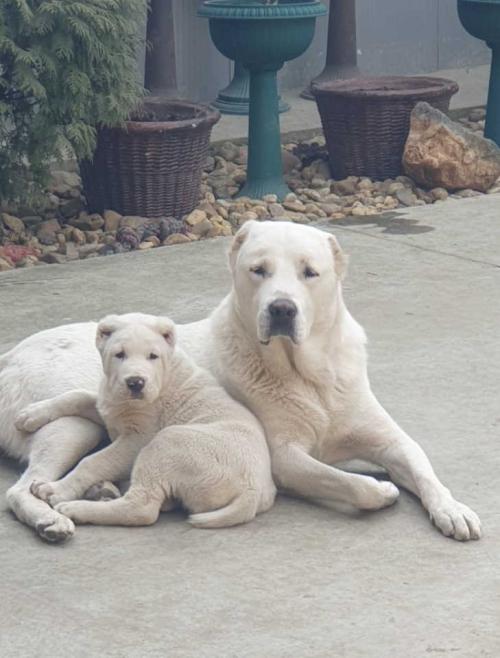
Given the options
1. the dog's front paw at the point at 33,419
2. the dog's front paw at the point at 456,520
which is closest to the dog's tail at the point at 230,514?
the dog's front paw at the point at 456,520

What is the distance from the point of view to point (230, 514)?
172 inches

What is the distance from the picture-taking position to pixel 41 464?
4656mm

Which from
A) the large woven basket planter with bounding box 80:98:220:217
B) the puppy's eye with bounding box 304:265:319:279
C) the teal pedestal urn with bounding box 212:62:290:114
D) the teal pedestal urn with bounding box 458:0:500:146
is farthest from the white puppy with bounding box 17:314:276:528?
the teal pedestal urn with bounding box 212:62:290:114

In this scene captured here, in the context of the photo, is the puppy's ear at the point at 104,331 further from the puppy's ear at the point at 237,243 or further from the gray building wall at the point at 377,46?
the gray building wall at the point at 377,46

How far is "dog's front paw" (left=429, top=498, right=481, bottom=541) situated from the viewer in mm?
4316

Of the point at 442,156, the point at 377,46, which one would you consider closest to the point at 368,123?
the point at 442,156

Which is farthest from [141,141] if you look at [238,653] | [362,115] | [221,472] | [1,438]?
[238,653]

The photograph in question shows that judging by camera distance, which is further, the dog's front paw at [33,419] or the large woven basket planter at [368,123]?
the large woven basket planter at [368,123]

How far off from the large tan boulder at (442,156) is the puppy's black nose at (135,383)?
5324 millimetres

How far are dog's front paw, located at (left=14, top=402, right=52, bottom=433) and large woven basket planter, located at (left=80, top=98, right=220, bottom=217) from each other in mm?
3754

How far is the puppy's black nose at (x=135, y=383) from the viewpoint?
4414 mm

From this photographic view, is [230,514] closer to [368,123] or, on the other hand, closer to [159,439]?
[159,439]

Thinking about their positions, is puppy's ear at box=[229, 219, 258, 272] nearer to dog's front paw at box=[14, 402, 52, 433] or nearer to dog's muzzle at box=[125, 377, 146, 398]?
dog's muzzle at box=[125, 377, 146, 398]

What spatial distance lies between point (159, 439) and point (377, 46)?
9431 millimetres
